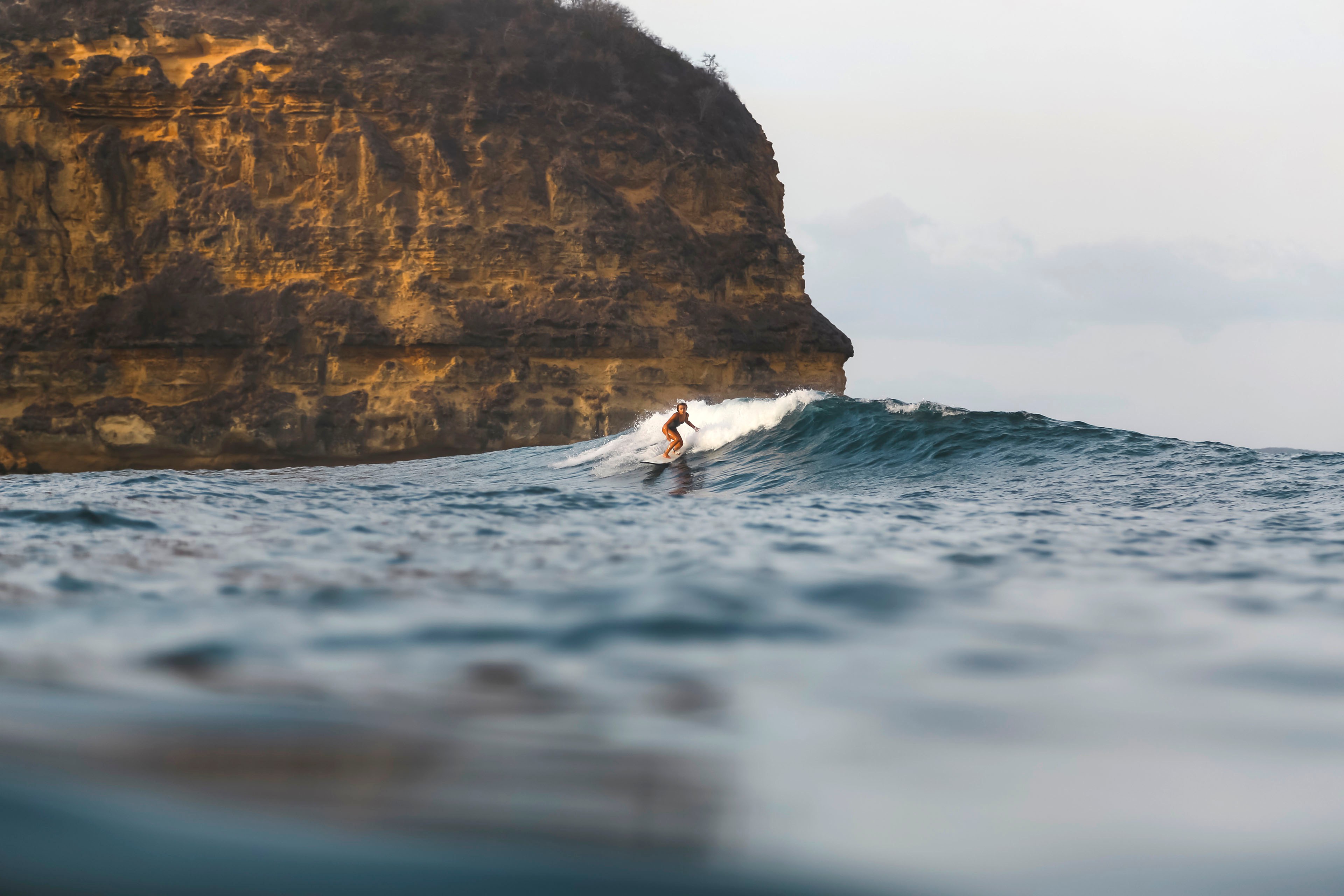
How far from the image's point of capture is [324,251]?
834 inches

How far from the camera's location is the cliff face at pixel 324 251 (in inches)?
794

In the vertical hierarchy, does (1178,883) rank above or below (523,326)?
below

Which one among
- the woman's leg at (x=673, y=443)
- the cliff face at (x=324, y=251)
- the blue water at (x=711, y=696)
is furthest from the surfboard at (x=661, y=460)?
the blue water at (x=711, y=696)

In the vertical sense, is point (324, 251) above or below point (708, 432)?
above

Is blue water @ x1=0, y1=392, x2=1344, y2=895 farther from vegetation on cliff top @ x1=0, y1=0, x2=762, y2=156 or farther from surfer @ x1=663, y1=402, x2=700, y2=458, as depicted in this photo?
vegetation on cliff top @ x1=0, y1=0, x2=762, y2=156

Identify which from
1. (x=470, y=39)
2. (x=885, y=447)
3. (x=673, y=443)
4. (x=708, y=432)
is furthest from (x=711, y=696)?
(x=470, y=39)

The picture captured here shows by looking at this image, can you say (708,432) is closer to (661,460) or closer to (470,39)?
(661,460)

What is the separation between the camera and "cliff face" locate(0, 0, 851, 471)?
20.2 meters

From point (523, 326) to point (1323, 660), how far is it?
19928mm

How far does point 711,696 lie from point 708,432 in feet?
41.0

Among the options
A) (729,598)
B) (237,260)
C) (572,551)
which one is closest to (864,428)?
(572,551)

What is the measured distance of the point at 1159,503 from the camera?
7.12m

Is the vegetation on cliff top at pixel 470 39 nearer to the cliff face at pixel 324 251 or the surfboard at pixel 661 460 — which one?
the cliff face at pixel 324 251

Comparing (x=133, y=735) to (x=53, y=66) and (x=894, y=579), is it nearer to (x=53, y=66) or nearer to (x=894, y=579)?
(x=894, y=579)
